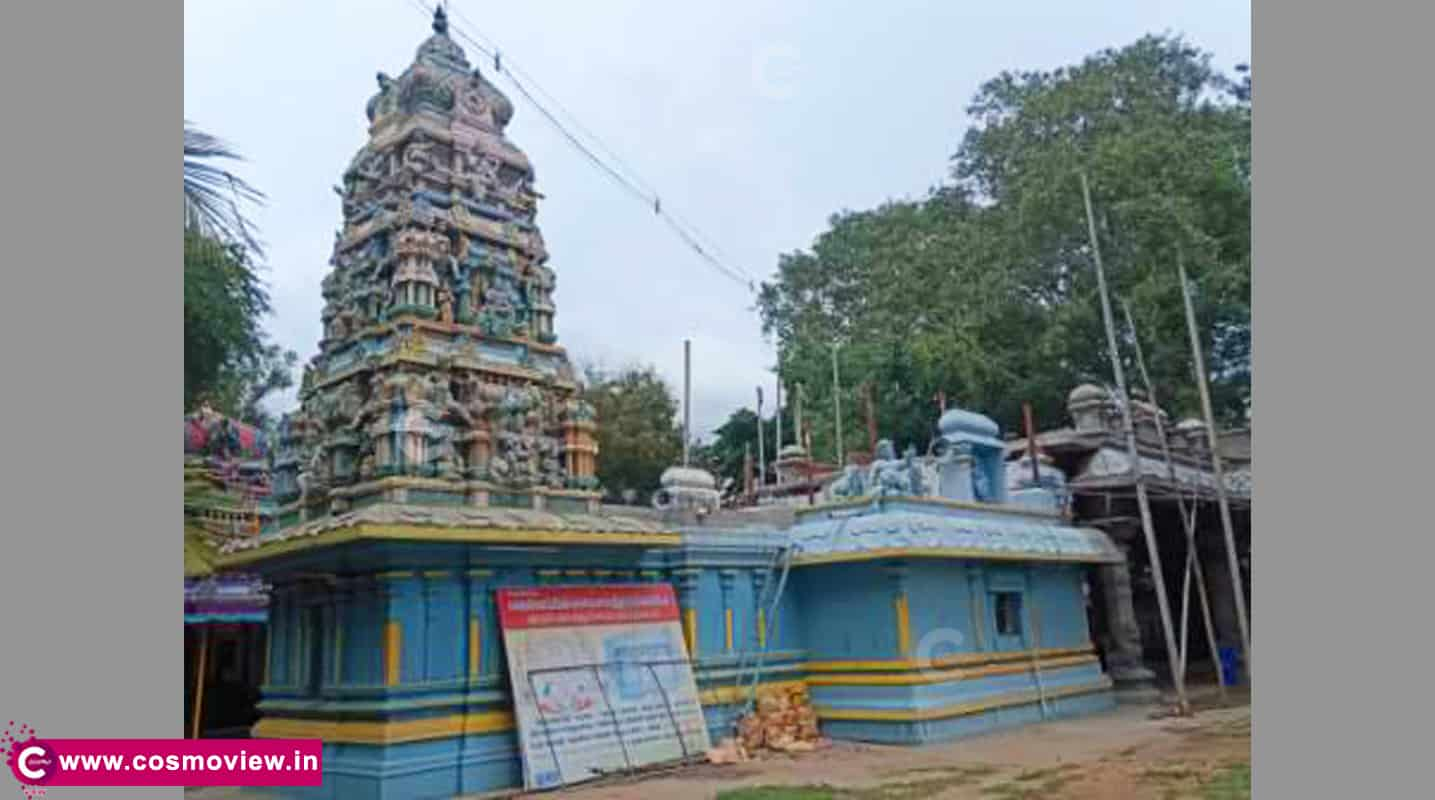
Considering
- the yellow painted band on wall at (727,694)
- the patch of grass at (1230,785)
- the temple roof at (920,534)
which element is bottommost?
the patch of grass at (1230,785)

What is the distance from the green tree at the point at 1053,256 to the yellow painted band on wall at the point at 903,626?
13.4 metres

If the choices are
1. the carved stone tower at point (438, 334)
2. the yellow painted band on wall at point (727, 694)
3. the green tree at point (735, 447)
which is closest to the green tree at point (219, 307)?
the carved stone tower at point (438, 334)

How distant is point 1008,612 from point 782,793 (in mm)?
7480

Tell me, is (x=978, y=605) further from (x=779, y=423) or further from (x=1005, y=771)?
(x=779, y=423)

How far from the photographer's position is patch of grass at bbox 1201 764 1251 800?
960cm

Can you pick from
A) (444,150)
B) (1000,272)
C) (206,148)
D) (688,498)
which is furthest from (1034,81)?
(206,148)

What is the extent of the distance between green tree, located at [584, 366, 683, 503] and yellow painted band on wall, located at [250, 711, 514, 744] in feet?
66.0

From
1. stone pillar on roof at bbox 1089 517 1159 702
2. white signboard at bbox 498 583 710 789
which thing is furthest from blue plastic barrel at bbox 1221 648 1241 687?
white signboard at bbox 498 583 710 789

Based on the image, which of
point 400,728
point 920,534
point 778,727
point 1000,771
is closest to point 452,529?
point 400,728

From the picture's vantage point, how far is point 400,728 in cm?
1130

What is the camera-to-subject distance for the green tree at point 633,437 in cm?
3341

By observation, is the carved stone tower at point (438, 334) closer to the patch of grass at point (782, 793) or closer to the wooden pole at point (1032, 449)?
the patch of grass at point (782, 793)

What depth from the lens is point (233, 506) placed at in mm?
6375

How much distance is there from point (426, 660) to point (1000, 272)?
65.4 feet
